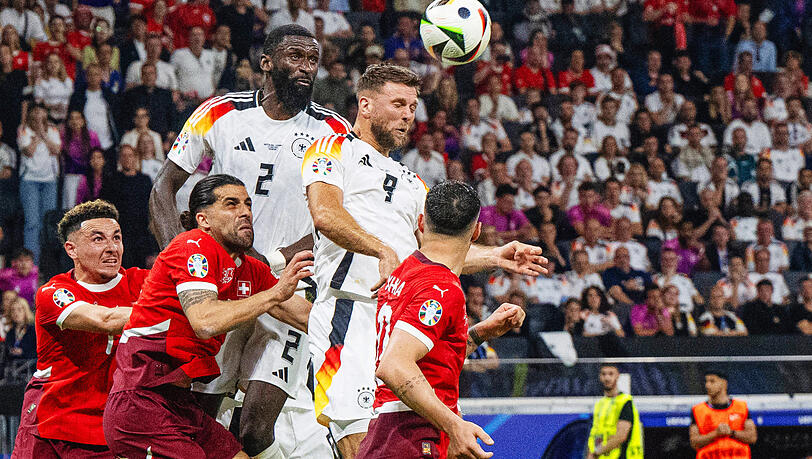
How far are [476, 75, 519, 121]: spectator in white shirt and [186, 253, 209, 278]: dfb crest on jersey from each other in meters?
10.4

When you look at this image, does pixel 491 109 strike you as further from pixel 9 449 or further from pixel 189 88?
pixel 9 449

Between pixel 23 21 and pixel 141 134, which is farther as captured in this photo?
pixel 23 21

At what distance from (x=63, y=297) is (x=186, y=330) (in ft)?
3.79

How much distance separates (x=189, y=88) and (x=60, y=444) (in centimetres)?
815

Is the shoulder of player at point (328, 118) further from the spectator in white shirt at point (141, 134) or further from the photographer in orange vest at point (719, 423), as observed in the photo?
the spectator in white shirt at point (141, 134)

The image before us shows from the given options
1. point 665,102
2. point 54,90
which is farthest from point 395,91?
point 665,102

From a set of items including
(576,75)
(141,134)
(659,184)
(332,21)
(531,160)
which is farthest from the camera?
(576,75)

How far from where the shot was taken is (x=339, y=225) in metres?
5.62

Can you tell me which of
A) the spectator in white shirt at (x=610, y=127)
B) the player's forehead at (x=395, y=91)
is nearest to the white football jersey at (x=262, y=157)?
the player's forehead at (x=395, y=91)

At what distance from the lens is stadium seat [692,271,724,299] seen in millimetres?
14273

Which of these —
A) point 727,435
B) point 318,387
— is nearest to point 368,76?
point 318,387

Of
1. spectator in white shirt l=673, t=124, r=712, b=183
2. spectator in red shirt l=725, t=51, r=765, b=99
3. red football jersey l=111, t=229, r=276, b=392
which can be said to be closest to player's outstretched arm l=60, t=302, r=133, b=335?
red football jersey l=111, t=229, r=276, b=392

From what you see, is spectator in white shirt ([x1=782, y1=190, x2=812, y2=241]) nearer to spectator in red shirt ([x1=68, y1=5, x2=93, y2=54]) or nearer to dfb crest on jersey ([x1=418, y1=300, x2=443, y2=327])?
spectator in red shirt ([x1=68, y1=5, x2=93, y2=54])

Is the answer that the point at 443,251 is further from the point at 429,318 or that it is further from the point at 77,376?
the point at 77,376
